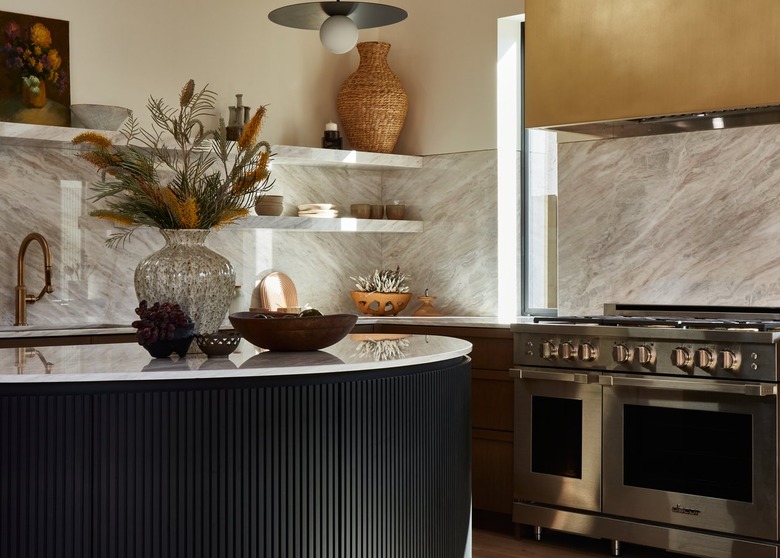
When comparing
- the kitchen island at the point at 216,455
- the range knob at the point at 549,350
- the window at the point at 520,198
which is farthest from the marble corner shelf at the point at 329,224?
the kitchen island at the point at 216,455

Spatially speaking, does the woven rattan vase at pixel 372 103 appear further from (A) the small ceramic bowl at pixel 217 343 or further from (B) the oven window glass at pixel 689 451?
(A) the small ceramic bowl at pixel 217 343

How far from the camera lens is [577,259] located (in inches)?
190

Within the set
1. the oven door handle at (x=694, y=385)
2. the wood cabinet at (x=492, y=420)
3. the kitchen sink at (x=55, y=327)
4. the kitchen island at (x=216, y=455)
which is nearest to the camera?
the kitchen island at (x=216, y=455)

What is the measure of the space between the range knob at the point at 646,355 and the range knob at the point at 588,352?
21 cm

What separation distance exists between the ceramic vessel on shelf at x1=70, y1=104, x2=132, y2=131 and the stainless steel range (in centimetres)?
204

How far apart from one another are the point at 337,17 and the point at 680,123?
62.3 inches

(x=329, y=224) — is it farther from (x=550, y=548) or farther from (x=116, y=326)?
(x=550, y=548)

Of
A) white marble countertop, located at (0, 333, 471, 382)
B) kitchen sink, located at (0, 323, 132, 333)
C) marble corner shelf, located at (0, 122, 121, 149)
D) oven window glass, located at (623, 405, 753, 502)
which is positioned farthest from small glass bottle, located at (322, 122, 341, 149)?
white marble countertop, located at (0, 333, 471, 382)

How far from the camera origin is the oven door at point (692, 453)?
3.58m

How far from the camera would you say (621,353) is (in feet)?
12.8

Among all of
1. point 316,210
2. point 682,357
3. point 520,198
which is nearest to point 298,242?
point 316,210

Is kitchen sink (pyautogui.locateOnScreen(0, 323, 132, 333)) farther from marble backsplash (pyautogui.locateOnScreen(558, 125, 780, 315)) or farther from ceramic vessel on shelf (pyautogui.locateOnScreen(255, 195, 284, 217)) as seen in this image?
marble backsplash (pyautogui.locateOnScreen(558, 125, 780, 315))

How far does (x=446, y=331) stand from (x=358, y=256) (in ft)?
4.07

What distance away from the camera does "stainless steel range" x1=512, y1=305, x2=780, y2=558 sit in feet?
11.8
